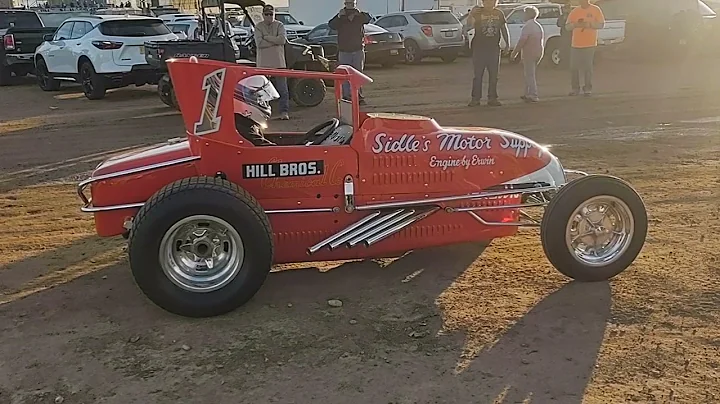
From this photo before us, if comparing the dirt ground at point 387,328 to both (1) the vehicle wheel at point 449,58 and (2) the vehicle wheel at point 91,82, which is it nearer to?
(2) the vehicle wheel at point 91,82

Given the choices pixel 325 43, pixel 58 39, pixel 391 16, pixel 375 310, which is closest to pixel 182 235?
pixel 375 310

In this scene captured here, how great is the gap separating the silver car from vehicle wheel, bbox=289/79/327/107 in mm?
9625

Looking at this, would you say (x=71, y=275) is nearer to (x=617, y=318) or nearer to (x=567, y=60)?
(x=617, y=318)

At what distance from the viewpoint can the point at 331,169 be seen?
5070mm

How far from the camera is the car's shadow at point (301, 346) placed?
3.92m

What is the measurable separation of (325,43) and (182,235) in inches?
651

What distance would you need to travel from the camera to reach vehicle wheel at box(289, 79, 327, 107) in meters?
14.0

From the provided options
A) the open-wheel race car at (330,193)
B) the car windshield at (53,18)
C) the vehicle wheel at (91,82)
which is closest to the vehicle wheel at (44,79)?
the vehicle wheel at (91,82)

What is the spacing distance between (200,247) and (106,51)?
39.6ft

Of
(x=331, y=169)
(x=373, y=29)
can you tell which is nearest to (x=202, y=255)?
(x=331, y=169)

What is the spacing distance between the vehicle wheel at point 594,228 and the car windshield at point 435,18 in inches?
739

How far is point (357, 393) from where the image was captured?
12.6ft

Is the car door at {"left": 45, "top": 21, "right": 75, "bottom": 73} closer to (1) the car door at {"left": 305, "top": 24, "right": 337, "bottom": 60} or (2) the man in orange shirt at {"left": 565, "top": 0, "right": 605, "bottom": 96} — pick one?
(1) the car door at {"left": 305, "top": 24, "right": 337, "bottom": 60}

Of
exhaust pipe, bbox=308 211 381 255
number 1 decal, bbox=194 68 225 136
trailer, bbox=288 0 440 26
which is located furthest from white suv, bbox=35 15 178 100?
trailer, bbox=288 0 440 26
